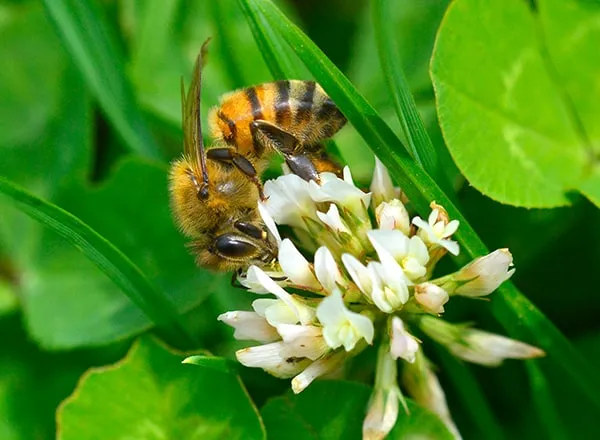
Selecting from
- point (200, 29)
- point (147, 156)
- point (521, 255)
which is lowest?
point (521, 255)

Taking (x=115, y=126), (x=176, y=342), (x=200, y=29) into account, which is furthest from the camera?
(x=200, y=29)

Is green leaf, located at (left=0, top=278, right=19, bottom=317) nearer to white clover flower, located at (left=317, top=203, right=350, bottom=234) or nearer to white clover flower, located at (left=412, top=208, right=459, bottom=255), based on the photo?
white clover flower, located at (left=317, top=203, right=350, bottom=234)

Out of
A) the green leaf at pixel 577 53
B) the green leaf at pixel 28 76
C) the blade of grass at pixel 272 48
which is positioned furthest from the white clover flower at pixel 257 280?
the green leaf at pixel 28 76

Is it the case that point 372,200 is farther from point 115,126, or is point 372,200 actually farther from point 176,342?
point 115,126

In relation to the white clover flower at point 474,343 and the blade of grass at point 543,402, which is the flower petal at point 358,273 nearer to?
the white clover flower at point 474,343

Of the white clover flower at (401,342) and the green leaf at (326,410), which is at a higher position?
the white clover flower at (401,342)

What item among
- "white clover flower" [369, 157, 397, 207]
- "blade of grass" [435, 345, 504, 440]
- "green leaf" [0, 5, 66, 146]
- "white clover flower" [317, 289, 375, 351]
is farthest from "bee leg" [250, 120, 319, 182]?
"green leaf" [0, 5, 66, 146]

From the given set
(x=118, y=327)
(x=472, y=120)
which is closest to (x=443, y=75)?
(x=472, y=120)

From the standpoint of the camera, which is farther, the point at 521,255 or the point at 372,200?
the point at 521,255
